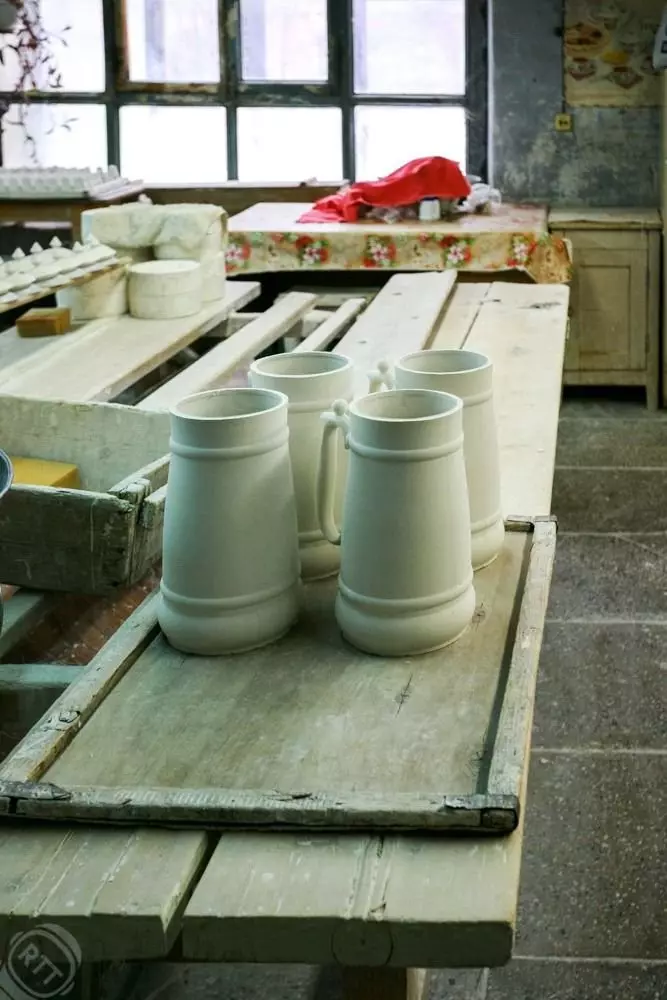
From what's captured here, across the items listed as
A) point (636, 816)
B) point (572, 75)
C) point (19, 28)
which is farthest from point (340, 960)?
point (19, 28)

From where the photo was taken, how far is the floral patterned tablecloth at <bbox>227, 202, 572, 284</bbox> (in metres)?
4.81

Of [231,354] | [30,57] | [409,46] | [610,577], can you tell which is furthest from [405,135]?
[231,354]

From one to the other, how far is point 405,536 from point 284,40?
16.9 ft

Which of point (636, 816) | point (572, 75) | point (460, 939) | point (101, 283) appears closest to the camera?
point (460, 939)

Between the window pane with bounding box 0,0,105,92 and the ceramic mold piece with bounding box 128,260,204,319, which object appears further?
the window pane with bounding box 0,0,105,92

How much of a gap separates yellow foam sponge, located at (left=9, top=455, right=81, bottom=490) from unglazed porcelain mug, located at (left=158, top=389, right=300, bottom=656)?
884 mm

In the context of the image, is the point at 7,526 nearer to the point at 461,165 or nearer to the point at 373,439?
the point at 373,439

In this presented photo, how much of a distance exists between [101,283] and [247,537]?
6.50 feet

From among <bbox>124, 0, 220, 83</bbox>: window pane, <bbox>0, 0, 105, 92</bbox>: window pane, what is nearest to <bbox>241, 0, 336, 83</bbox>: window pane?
<bbox>124, 0, 220, 83</bbox>: window pane

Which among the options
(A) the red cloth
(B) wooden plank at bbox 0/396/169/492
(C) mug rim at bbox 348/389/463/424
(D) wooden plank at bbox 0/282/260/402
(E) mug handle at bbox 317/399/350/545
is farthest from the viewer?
(A) the red cloth

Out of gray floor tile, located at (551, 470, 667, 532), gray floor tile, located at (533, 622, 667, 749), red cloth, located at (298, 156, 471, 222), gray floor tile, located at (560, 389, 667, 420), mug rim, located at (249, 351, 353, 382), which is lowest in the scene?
gray floor tile, located at (533, 622, 667, 749)

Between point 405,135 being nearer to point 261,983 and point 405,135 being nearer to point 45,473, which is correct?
point 45,473

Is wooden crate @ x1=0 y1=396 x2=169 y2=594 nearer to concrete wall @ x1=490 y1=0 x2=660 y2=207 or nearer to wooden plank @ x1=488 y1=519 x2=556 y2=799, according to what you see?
wooden plank @ x1=488 y1=519 x2=556 y2=799

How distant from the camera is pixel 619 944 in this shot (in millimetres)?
1946
